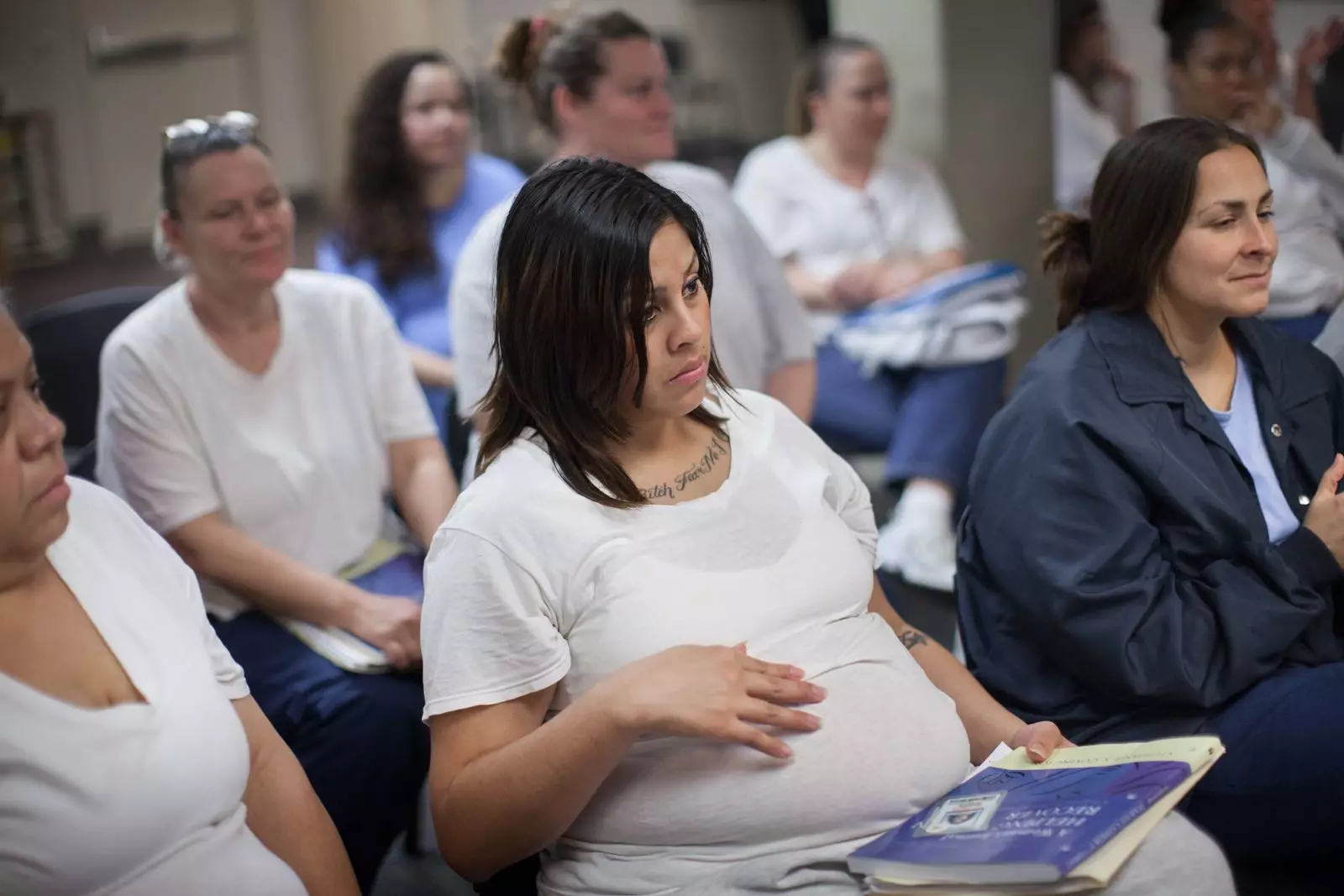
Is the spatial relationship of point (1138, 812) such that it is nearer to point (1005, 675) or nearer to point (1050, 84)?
point (1005, 675)

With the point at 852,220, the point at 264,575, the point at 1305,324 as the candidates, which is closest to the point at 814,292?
the point at 852,220

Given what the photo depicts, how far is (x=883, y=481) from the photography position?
129 inches

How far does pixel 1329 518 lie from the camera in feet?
5.77

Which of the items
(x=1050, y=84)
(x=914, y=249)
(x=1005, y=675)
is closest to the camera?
(x=1005, y=675)

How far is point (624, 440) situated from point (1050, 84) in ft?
7.56

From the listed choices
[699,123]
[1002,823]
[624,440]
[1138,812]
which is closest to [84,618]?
[624,440]

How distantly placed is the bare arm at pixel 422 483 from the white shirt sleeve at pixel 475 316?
9 cm

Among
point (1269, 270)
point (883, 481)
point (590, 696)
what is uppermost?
point (1269, 270)

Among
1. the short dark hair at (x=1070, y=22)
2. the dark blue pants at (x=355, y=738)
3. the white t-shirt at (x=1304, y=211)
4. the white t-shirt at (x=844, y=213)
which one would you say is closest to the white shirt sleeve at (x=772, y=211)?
the white t-shirt at (x=844, y=213)

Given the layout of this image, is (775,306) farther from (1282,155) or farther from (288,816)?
(288,816)

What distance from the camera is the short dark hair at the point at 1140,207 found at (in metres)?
1.86

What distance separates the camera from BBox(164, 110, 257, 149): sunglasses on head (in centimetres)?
225

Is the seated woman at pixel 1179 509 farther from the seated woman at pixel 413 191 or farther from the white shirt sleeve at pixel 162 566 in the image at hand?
the seated woman at pixel 413 191

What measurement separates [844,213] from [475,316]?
1.61 m
